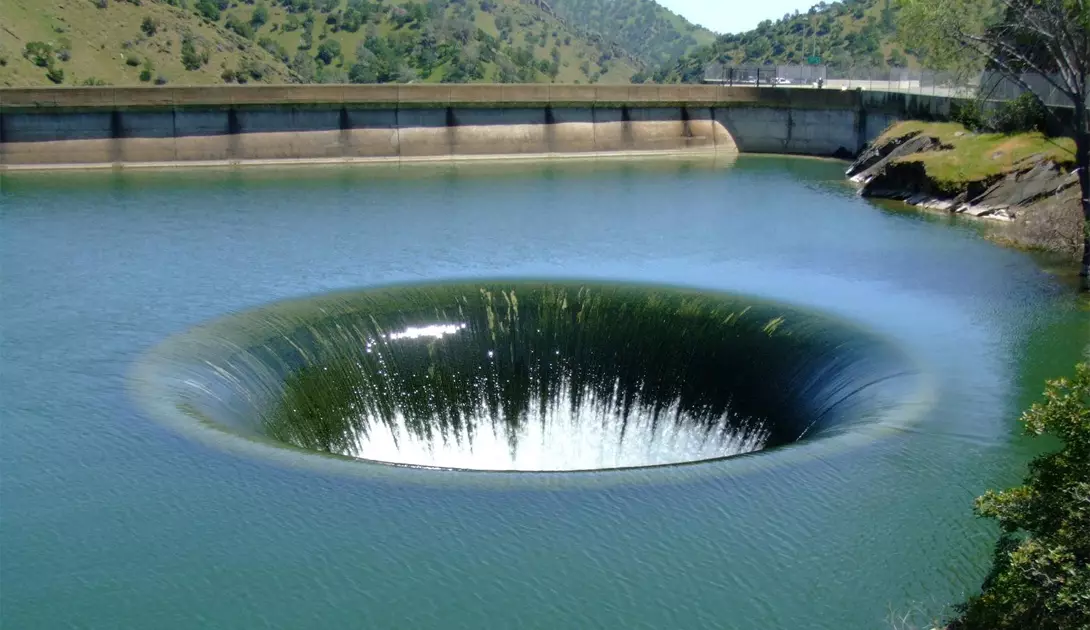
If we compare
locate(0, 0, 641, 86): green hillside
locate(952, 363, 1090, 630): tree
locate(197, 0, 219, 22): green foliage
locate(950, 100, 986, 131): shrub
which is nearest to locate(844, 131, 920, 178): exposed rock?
locate(950, 100, 986, 131): shrub

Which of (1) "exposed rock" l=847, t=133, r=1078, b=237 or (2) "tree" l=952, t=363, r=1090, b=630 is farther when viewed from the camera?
(1) "exposed rock" l=847, t=133, r=1078, b=237

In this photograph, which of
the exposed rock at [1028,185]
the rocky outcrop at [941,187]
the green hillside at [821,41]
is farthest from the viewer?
the green hillside at [821,41]

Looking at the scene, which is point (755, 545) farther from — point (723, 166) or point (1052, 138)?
point (723, 166)

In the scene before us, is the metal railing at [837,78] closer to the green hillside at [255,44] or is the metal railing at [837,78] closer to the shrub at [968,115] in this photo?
the shrub at [968,115]

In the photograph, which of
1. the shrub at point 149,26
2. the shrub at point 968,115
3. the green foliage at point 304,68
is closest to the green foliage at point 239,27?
the green foliage at point 304,68

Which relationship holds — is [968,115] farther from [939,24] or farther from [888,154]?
[939,24]

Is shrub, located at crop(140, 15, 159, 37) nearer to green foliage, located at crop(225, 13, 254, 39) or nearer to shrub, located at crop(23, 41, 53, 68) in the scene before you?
shrub, located at crop(23, 41, 53, 68)
